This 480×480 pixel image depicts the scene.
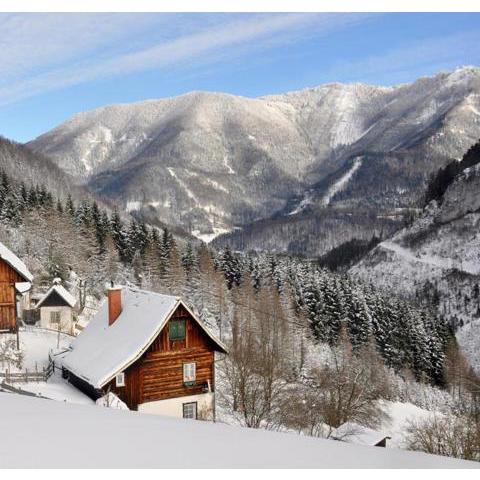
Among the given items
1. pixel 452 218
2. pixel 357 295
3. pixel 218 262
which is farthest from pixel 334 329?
pixel 452 218

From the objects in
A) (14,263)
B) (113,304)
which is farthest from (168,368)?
(14,263)

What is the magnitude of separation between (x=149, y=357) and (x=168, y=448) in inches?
759

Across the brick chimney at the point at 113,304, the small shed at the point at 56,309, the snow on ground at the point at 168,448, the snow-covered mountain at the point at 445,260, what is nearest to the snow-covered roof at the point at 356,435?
the brick chimney at the point at 113,304

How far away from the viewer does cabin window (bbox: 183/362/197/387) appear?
23.7 meters

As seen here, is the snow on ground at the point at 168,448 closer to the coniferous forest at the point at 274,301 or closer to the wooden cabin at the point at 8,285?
the wooden cabin at the point at 8,285

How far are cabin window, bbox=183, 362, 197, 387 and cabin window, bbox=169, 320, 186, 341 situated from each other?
1.22 meters

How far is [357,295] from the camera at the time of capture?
62031mm

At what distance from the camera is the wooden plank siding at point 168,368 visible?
2238 cm

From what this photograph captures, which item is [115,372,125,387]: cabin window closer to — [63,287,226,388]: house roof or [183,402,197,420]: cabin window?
[63,287,226,388]: house roof

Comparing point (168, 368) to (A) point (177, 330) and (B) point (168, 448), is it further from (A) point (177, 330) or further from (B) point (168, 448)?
(B) point (168, 448)

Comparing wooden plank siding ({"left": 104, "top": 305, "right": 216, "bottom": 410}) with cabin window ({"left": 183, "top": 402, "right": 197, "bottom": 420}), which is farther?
cabin window ({"left": 183, "top": 402, "right": 197, "bottom": 420})

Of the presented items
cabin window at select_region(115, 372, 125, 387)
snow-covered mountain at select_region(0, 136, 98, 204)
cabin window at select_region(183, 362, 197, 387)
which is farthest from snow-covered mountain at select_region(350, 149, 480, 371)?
snow-covered mountain at select_region(0, 136, 98, 204)

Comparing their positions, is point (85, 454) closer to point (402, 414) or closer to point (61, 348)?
point (61, 348)

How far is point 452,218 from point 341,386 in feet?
395
